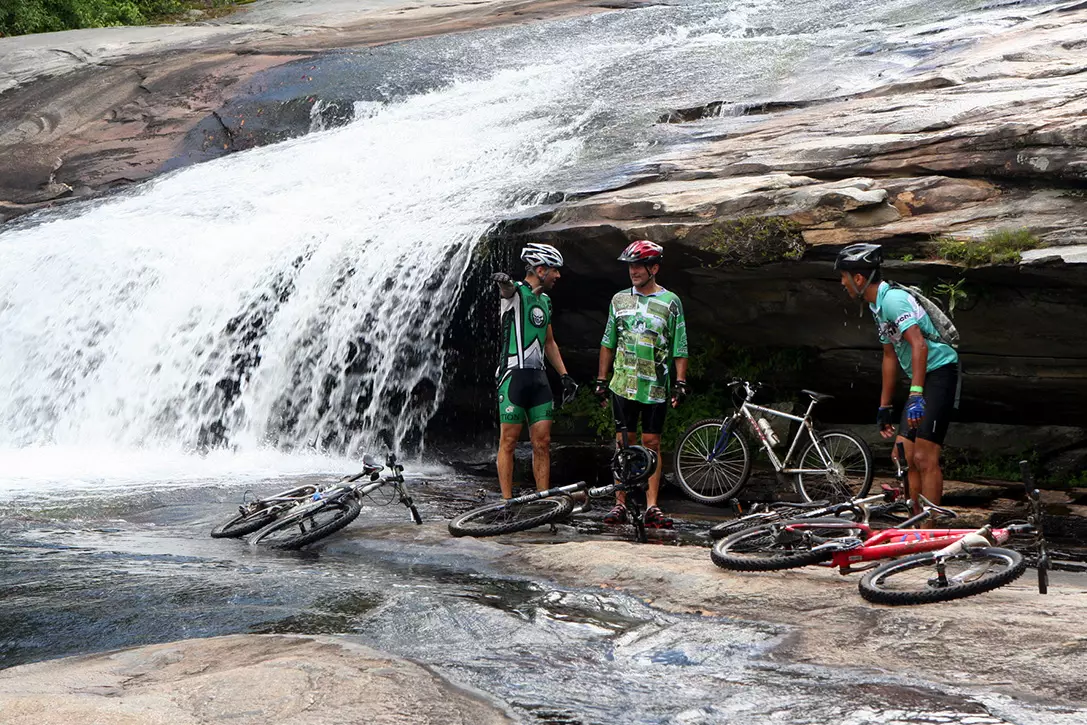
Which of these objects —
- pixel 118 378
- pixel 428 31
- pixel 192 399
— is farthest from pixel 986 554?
pixel 428 31

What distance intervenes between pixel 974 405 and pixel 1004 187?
2.22 meters

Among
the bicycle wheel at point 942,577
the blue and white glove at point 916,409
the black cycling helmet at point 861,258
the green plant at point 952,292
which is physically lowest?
the bicycle wheel at point 942,577

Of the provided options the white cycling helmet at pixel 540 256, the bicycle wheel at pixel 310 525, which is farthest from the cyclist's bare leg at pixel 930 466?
the bicycle wheel at pixel 310 525

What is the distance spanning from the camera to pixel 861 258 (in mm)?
8445

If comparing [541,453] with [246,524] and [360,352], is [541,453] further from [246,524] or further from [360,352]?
[360,352]

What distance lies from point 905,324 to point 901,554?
2507 mm

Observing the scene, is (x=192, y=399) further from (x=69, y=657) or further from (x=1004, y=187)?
(x=1004, y=187)

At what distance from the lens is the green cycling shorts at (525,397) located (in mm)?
9445

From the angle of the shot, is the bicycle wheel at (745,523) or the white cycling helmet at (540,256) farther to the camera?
the white cycling helmet at (540,256)

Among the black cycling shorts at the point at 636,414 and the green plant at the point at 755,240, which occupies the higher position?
the green plant at the point at 755,240

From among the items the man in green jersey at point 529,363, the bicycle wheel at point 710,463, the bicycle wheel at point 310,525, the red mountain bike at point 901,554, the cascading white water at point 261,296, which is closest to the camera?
the red mountain bike at point 901,554

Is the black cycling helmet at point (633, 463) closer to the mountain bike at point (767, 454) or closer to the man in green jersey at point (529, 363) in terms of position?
the man in green jersey at point (529, 363)

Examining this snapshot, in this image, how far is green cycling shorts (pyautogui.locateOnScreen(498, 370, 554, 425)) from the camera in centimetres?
945

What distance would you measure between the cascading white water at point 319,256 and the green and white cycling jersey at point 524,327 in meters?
3.42
